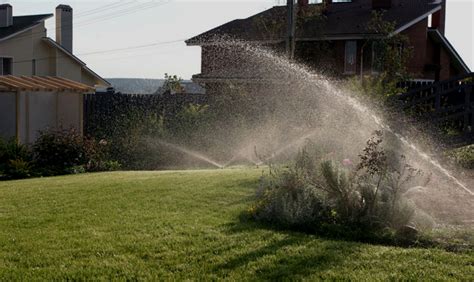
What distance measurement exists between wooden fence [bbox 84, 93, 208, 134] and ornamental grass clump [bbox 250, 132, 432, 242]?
11282 mm

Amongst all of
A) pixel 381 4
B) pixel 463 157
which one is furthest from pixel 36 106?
pixel 381 4

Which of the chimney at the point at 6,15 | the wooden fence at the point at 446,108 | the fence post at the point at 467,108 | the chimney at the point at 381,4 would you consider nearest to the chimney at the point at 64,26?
the chimney at the point at 6,15

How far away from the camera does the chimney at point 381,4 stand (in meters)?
31.0

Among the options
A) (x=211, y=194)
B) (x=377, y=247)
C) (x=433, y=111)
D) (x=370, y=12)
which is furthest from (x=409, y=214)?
(x=370, y=12)

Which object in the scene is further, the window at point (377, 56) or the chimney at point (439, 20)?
the chimney at point (439, 20)

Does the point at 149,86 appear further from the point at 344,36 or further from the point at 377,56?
the point at 377,56

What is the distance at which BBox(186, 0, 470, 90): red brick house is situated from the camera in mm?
28672

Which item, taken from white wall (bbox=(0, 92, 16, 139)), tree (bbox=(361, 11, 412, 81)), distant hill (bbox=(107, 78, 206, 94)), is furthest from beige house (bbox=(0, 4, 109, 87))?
white wall (bbox=(0, 92, 16, 139))

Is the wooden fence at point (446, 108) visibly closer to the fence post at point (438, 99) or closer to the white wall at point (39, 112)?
the fence post at point (438, 99)

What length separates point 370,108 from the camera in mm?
12539

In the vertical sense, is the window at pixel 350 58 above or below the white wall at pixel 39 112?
above

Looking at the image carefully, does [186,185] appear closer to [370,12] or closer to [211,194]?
[211,194]

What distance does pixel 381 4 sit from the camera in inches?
1223

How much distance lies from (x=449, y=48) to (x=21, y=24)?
20755 millimetres
